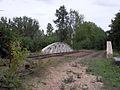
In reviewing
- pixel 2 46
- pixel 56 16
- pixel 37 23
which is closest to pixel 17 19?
pixel 37 23

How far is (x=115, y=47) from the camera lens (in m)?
61.9

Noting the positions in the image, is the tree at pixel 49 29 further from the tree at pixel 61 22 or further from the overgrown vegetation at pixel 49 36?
the tree at pixel 61 22

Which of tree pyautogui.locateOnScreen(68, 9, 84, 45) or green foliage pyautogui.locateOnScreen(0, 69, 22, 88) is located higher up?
tree pyautogui.locateOnScreen(68, 9, 84, 45)

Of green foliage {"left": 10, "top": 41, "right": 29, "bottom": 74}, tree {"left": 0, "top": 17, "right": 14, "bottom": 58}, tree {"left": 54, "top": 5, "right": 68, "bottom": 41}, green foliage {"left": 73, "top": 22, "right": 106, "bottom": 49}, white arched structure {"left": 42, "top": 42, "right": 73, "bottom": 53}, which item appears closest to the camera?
green foliage {"left": 10, "top": 41, "right": 29, "bottom": 74}

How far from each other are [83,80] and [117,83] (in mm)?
1553

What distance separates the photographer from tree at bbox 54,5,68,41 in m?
80.2

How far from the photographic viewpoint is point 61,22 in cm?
8175

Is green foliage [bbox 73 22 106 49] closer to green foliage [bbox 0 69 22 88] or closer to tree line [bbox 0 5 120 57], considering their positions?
tree line [bbox 0 5 120 57]

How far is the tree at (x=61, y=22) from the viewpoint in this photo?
263 ft

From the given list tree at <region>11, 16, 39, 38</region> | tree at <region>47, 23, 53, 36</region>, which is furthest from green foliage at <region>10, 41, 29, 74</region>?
tree at <region>47, 23, 53, 36</region>

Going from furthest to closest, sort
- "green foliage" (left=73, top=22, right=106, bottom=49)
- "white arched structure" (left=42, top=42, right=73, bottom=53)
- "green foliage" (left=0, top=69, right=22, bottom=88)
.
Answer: "green foliage" (left=73, top=22, right=106, bottom=49), "white arched structure" (left=42, top=42, right=73, bottom=53), "green foliage" (left=0, top=69, right=22, bottom=88)

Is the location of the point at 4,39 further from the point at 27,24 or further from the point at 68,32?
the point at 27,24

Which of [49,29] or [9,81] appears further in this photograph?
[49,29]

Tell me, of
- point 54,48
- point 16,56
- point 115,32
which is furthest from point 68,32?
point 16,56
